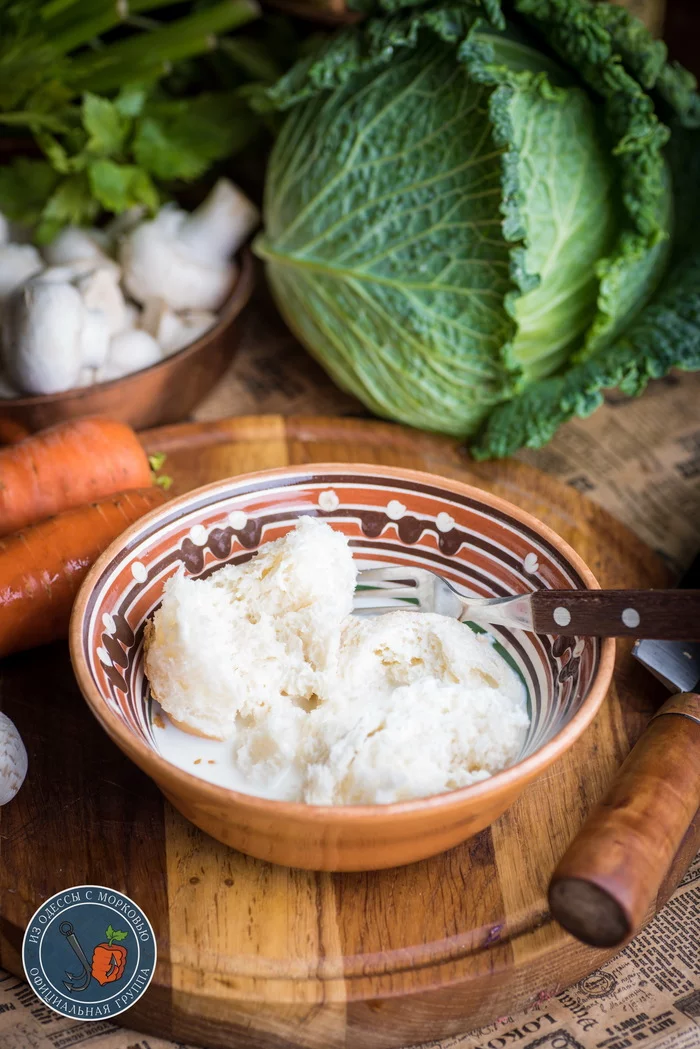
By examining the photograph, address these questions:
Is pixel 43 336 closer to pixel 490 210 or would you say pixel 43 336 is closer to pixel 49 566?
pixel 49 566

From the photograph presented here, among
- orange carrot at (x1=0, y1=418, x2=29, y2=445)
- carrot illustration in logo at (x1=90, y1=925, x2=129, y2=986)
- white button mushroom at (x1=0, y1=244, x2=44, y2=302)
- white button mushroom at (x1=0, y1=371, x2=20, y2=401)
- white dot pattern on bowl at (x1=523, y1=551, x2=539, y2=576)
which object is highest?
white dot pattern on bowl at (x1=523, y1=551, x2=539, y2=576)

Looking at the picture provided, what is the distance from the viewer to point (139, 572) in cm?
153

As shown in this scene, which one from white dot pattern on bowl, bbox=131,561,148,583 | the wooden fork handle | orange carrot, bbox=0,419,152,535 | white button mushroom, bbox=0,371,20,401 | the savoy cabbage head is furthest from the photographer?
white button mushroom, bbox=0,371,20,401

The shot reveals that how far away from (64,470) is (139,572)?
48 cm

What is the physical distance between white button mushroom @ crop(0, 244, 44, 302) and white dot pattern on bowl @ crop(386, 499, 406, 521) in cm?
119

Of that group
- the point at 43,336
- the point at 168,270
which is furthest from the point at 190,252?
the point at 43,336

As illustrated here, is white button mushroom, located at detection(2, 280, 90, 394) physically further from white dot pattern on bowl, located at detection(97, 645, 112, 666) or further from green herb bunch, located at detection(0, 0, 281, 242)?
white dot pattern on bowl, located at detection(97, 645, 112, 666)

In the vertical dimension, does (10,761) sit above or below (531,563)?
below

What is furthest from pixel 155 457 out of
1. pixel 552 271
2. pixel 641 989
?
pixel 641 989

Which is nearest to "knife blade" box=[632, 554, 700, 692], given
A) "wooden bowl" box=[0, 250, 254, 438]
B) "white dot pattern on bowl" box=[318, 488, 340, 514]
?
"white dot pattern on bowl" box=[318, 488, 340, 514]

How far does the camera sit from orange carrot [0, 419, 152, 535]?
1.88 meters

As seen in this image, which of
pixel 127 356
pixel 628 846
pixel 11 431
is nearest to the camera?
pixel 628 846

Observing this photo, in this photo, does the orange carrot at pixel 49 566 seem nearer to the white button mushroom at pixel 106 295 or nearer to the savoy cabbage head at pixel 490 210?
the white button mushroom at pixel 106 295

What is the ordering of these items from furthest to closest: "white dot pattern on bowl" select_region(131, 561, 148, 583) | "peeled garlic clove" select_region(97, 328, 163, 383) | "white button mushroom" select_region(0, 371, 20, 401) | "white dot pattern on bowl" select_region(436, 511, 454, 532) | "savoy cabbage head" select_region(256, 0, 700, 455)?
"peeled garlic clove" select_region(97, 328, 163, 383) < "white button mushroom" select_region(0, 371, 20, 401) < "savoy cabbage head" select_region(256, 0, 700, 455) < "white dot pattern on bowl" select_region(436, 511, 454, 532) < "white dot pattern on bowl" select_region(131, 561, 148, 583)
